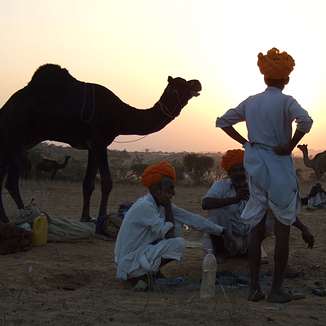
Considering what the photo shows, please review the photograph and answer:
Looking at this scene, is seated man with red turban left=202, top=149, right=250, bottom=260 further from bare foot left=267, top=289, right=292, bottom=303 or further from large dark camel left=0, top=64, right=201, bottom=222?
large dark camel left=0, top=64, right=201, bottom=222

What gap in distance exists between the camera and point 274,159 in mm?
5504

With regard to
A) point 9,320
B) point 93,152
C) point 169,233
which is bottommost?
point 9,320

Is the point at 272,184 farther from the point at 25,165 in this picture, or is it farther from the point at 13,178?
the point at 25,165

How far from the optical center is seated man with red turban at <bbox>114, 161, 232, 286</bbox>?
6062 millimetres

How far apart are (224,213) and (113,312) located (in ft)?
6.84

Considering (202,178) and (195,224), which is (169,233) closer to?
(195,224)

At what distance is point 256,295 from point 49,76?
5606mm

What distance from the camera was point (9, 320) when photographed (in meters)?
4.77

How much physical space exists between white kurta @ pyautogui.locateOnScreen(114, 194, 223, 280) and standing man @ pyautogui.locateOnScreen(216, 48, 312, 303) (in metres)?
0.78

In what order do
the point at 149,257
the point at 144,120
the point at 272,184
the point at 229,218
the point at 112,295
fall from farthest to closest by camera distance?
1. the point at 144,120
2. the point at 229,218
3. the point at 149,257
4. the point at 112,295
5. the point at 272,184

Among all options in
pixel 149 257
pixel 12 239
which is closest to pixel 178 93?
pixel 12 239

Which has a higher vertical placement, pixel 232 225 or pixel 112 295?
pixel 232 225

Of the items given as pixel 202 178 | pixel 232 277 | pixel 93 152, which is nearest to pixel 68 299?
pixel 232 277

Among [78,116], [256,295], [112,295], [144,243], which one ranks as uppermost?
[78,116]
